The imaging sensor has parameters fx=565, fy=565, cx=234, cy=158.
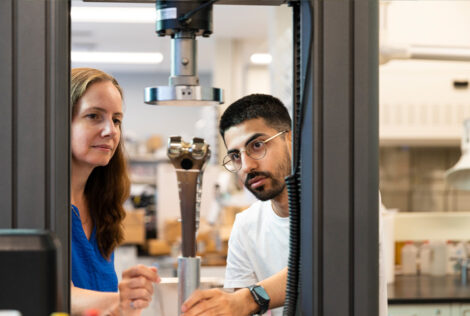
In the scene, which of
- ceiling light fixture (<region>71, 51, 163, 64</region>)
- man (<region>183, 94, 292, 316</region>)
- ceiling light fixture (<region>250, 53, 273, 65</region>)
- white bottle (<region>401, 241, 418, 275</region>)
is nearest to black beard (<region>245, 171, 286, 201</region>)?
man (<region>183, 94, 292, 316</region>)

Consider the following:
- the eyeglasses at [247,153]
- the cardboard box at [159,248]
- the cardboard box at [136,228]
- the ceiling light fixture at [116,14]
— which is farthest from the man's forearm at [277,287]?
the cardboard box at [136,228]

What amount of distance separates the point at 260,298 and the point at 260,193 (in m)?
0.21

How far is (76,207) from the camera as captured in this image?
1120 mm

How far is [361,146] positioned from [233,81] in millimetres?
5959

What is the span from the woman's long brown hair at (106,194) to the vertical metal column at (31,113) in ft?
0.68

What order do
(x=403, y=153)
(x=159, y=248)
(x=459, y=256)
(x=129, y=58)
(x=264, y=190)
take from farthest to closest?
(x=129, y=58) < (x=159, y=248) < (x=403, y=153) < (x=459, y=256) < (x=264, y=190)

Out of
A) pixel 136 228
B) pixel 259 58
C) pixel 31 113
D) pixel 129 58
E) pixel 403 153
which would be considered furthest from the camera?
pixel 129 58

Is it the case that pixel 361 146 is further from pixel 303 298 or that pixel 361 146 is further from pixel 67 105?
pixel 67 105

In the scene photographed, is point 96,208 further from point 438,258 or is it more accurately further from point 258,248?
point 438,258

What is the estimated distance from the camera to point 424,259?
3434 mm

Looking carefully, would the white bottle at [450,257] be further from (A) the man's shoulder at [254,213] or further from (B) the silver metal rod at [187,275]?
(B) the silver metal rod at [187,275]

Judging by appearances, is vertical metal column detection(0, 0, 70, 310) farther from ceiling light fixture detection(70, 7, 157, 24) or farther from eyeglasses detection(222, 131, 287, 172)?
ceiling light fixture detection(70, 7, 157, 24)

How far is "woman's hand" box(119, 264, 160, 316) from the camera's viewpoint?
88cm

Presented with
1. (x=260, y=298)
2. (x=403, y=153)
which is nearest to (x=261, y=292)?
(x=260, y=298)
